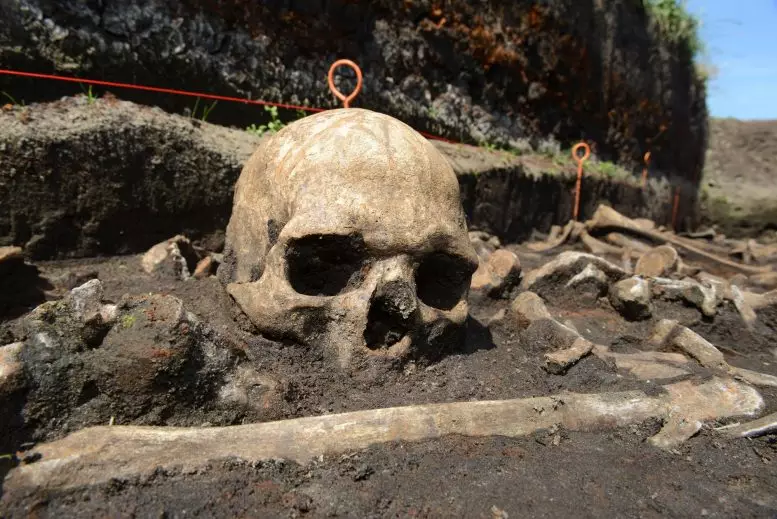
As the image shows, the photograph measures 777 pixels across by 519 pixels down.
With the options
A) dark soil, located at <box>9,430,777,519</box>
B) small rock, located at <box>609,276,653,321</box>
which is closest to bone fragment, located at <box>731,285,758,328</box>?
small rock, located at <box>609,276,653,321</box>

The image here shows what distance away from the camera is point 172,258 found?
392 cm

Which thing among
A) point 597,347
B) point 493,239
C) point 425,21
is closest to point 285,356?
point 597,347

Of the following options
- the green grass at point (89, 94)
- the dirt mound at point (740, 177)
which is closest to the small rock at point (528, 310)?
the green grass at point (89, 94)

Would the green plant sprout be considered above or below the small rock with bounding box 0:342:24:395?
above

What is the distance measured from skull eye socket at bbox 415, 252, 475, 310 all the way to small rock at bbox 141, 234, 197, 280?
1.58 meters

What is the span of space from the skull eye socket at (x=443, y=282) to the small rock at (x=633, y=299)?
1.62 metres

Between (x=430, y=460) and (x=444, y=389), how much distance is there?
587 millimetres

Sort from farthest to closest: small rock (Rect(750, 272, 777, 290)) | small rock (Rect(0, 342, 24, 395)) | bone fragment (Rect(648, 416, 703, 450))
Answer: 1. small rock (Rect(750, 272, 777, 290))
2. bone fragment (Rect(648, 416, 703, 450))
3. small rock (Rect(0, 342, 24, 395))

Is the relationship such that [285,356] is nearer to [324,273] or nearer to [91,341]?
[324,273]

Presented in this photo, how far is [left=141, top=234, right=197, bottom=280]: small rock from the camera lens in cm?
389

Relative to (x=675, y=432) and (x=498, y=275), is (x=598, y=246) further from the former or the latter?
(x=675, y=432)

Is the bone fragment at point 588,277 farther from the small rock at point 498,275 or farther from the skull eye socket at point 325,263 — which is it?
the skull eye socket at point 325,263

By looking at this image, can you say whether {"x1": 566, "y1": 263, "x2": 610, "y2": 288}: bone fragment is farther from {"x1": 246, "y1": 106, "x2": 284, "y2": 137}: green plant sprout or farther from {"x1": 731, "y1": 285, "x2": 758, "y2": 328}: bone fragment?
{"x1": 246, "y1": 106, "x2": 284, "y2": 137}: green plant sprout

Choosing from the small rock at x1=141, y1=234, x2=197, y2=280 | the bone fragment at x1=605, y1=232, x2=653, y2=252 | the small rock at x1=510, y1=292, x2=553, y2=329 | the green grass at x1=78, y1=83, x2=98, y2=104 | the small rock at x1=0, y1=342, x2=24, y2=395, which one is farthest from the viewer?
the bone fragment at x1=605, y1=232, x2=653, y2=252
